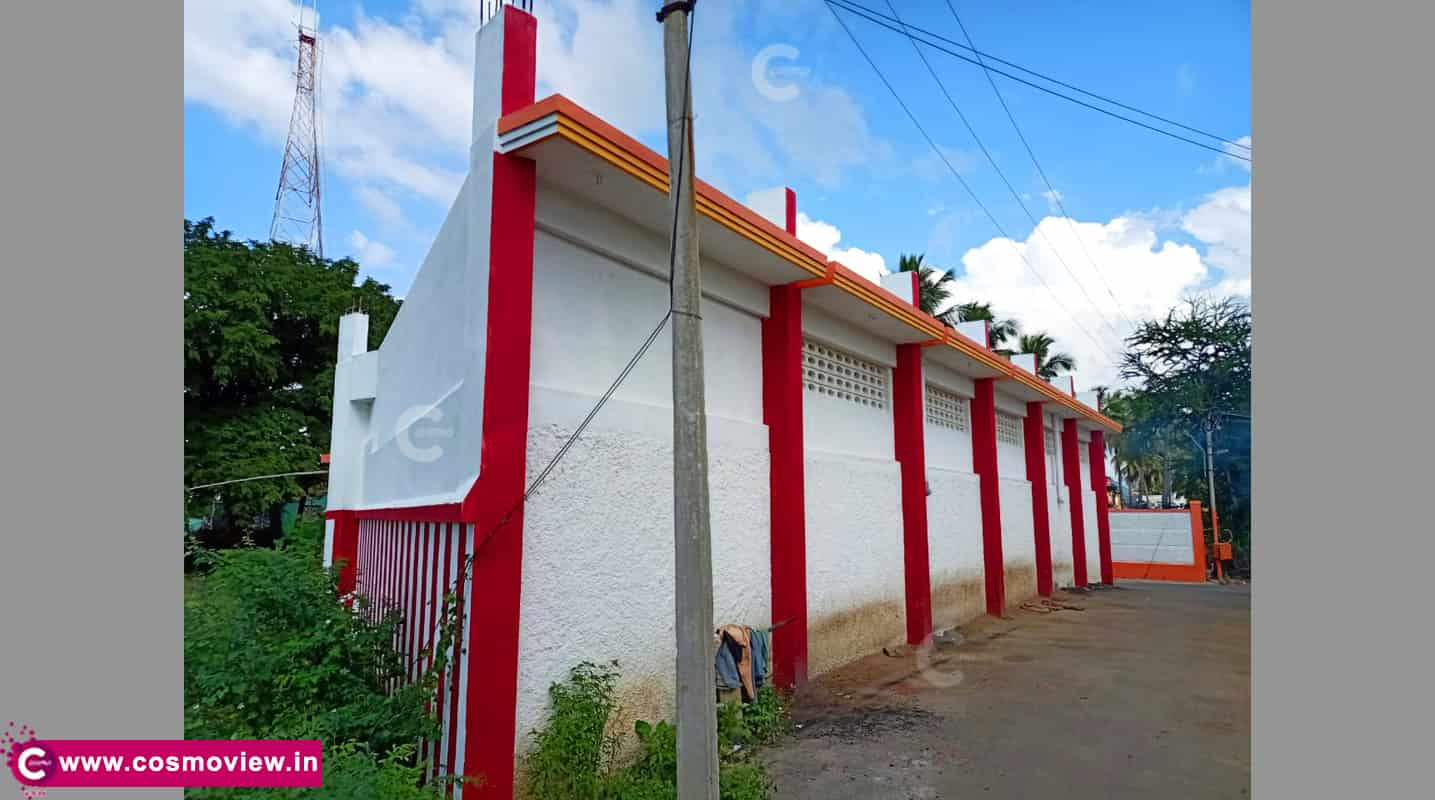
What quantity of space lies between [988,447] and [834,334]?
5124 millimetres

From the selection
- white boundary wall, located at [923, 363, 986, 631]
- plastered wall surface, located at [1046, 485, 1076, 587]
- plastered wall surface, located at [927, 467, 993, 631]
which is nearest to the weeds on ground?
plastered wall surface, located at [927, 467, 993, 631]

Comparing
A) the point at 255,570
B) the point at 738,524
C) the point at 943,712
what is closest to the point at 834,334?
the point at 738,524

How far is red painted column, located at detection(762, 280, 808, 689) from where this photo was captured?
7.28 m

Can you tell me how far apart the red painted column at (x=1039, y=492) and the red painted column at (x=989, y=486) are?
259 cm

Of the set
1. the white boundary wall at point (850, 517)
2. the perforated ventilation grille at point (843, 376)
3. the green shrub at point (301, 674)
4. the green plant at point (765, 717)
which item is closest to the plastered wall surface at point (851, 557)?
the white boundary wall at point (850, 517)

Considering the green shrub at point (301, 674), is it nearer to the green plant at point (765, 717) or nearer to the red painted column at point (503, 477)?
the red painted column at point (503, 477)

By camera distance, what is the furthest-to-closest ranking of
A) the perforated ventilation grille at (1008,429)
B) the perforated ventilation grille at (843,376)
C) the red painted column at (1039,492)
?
1. the red painted column at (1039,492)
2. the perforated ventilation grille at (1008,429)
3. the perforated ventilation grille at (843,376)

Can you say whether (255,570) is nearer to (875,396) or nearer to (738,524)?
(738,524)

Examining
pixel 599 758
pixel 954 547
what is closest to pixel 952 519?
pixel 954 547

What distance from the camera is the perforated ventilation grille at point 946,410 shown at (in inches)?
456

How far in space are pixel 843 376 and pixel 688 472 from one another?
19.9 ft

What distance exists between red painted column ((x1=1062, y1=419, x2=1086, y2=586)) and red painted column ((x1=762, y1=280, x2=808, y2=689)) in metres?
12.7

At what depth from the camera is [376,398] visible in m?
9.53
